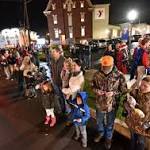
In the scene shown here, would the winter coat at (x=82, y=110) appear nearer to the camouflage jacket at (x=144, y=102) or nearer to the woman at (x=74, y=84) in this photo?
the woman at (x=74, y=84)

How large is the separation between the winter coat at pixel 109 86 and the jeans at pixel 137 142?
566mm

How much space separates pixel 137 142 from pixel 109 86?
0.98 m

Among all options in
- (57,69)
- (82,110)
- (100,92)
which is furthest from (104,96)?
(57,69)

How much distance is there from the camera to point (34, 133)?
4.78m

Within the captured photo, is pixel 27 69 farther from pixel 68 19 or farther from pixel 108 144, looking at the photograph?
pixel 68 19

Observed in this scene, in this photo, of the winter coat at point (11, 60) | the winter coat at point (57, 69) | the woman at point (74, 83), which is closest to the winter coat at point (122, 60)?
the winter coat at point (57, 69)

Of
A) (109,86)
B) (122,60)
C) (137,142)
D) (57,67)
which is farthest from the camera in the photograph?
(122,60)

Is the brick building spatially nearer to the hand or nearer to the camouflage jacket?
the hand

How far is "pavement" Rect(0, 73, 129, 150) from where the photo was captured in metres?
4.18

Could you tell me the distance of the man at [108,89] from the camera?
358 cm

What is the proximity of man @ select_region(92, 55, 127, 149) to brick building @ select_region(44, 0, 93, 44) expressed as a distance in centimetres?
1390

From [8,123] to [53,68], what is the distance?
5.79 feet

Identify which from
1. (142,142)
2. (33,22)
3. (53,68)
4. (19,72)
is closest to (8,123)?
A: (53,68)

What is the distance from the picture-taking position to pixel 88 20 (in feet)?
60.3
